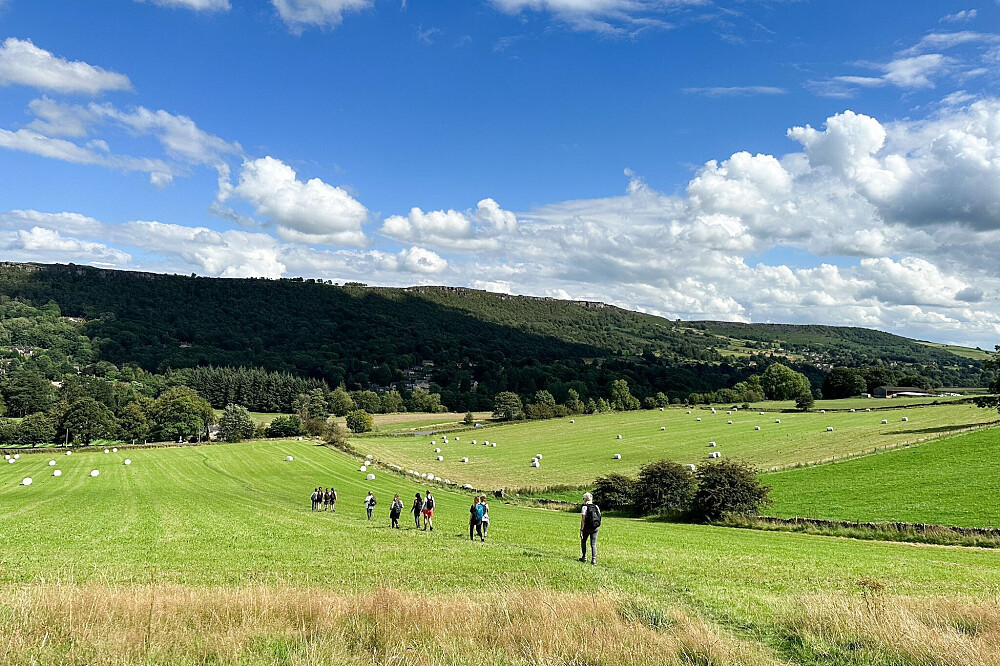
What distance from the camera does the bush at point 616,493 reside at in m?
46.4

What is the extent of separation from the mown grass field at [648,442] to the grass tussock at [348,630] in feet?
174

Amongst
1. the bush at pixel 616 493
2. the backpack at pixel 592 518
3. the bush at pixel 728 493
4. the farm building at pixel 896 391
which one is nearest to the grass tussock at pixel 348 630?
the backpack at pixel 592 518

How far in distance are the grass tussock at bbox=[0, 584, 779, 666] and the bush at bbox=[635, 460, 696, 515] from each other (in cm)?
3446

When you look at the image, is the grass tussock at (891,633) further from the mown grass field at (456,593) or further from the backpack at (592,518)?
the backpack at (592,518)

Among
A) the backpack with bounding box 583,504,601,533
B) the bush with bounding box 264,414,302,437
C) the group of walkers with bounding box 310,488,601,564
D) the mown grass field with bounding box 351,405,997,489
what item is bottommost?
the bush with bounding box 264,414,302,437

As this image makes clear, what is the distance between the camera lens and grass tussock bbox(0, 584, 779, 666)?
7.90 m

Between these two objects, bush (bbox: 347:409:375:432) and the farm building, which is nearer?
bush (bbox: 347:409:375:432)

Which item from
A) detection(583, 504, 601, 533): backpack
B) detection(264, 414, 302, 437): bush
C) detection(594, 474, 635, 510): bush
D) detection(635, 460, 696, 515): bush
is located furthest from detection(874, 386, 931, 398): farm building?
detection(583, 504, 601, 533): backpack

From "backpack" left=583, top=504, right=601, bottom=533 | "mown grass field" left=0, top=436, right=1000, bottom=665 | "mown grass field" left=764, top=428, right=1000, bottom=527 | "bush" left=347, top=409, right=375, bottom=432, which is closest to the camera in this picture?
"mown grass field" left=0, top=436, right=1000, bottom=665

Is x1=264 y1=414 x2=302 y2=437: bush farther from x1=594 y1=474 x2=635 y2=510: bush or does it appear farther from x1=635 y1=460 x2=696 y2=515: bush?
x1=635 y1=460 x2=696 y2=515: bush

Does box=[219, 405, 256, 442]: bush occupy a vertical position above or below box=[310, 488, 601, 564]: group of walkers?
below

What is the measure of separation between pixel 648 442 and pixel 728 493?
50.0 meters

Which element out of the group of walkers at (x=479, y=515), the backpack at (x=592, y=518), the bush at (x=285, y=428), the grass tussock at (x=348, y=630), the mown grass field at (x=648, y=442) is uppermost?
the grass tussock at (x=348, y=630)

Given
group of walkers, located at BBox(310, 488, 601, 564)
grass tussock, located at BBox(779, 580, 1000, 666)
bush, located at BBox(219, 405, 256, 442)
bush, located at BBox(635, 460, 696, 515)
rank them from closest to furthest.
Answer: grass tussock, located at BBox(779, 580, 1000, 666), group of walkers, located at BBox(310, 488, 601, 564), bush, located at BBox(635, 460, 696, 515), bush, located at BBox(219, 405, 256, 442)
